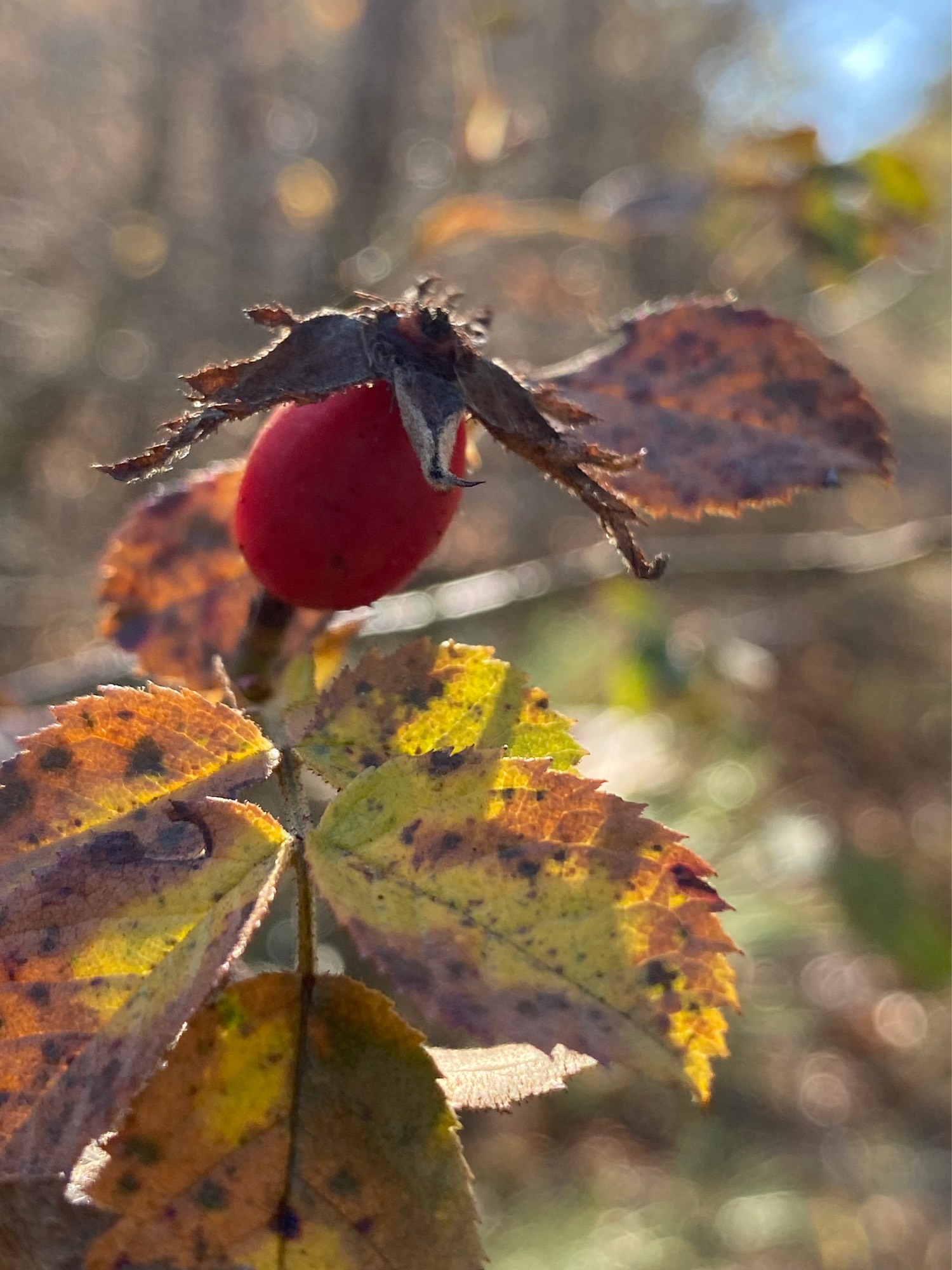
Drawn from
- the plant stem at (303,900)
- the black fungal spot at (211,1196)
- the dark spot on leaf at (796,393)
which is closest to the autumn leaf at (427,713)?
the plant stem at (303,900)

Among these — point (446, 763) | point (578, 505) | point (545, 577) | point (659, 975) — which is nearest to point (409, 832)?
point (446, 763)

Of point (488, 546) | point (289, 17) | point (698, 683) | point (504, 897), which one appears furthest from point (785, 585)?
point (289, 17)

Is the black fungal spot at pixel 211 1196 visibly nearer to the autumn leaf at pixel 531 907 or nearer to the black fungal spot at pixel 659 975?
the autumn leaf at pixel 531 907

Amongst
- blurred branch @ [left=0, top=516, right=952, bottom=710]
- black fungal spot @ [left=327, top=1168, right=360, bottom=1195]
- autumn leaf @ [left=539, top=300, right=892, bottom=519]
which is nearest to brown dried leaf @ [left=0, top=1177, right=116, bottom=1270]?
black fungal spot @ [left=327, top=1168, right=360, bottom=1195]

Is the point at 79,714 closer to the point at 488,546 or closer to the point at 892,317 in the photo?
the point at 488,546

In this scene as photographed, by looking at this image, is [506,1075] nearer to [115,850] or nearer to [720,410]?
[115,850]

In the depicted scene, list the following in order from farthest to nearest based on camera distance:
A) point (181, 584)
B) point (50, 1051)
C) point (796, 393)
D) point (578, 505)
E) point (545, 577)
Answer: point (578, 505) → point (545, 577) → point (181, 584) → point (796, 393) → point (50, 1051)
